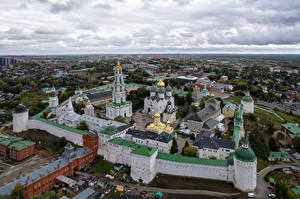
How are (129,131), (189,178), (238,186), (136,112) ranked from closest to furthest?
(238,186), (189,178), (129,131), (136,112)

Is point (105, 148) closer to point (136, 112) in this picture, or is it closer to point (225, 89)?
point (136, 112)

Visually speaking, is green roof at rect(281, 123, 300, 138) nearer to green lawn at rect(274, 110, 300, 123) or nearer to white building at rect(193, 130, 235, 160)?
green lawn at rect(274, 110, 300, 123)

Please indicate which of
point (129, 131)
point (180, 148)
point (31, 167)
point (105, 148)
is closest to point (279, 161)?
point (180, 148)

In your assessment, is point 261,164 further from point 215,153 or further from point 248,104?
point 248,104

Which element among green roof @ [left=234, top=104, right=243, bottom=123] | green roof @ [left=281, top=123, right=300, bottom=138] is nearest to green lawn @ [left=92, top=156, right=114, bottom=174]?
green roof @ [left=234, top=104, right=243, bottom=123]

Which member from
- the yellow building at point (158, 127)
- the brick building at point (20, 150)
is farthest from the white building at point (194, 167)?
the brick building at point (20, 150)

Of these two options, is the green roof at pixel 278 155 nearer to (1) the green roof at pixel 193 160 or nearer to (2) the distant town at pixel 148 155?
(2) the distant town at pixel 148 155
